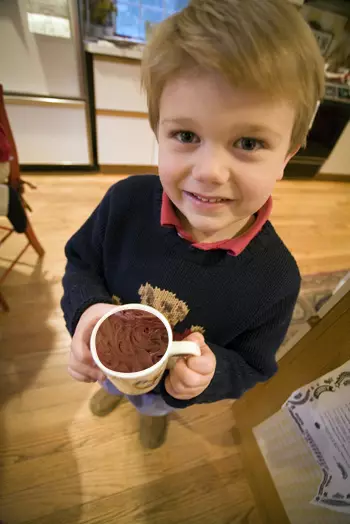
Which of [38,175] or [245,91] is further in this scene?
[38,175]

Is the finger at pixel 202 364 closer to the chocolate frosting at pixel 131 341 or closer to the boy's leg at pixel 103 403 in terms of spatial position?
the chocolate frosting at pixel 131 341

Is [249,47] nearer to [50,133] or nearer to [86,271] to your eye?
[86,271]

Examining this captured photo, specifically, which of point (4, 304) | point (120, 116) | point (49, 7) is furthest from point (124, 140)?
point (4, 304)

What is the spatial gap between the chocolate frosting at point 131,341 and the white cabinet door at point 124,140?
2060 millimetres

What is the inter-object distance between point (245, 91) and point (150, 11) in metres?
2.27

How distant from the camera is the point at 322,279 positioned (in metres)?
1.77

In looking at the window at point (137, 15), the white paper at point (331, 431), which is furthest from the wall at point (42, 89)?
the white paper at point (331, 431)

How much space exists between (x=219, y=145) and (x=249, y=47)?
0.11 metres

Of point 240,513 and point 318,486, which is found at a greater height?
point 318,486

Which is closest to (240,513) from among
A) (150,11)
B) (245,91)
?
(245,91)

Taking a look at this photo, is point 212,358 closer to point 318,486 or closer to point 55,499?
point 318,486

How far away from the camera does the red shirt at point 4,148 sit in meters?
1.08

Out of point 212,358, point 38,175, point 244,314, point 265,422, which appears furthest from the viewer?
point 38,175

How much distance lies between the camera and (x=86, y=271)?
650 millimetres
